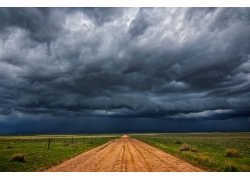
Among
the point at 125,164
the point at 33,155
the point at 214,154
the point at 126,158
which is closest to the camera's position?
the point at 125,164

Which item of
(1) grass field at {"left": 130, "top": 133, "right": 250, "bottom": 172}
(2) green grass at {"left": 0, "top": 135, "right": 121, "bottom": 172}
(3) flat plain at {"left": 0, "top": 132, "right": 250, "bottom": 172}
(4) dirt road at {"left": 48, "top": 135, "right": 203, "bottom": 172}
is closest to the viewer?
(4) dirt road at {"left": 48, "top": 135, "right": 203, "bottom": 172}

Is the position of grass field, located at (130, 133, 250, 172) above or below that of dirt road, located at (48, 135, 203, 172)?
below

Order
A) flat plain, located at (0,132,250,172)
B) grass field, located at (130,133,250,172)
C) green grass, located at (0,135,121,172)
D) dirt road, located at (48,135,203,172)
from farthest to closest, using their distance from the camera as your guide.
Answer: green grass, located at (0,135,121,172) < grass field, located at (130,133,250,172) < flat plain, located at (0,132,250,172) < dirt road, located at (48,135,203,172)

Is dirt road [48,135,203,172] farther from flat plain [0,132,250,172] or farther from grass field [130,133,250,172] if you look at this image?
→ grass field [130,133,250,172]

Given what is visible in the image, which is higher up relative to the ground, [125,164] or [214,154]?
[125,164]

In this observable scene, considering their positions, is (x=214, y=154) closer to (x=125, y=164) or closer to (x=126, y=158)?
(x=126, y=158)

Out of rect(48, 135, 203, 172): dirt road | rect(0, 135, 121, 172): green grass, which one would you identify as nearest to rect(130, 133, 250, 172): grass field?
rect(48, 135, 203, 172): dirt road

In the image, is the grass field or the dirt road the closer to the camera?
the dirt road

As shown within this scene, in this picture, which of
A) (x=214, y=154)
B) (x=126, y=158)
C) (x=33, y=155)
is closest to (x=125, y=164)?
(x=126, y=158)
